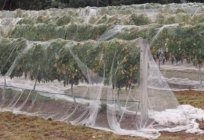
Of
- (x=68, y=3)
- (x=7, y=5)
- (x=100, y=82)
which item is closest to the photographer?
(x=100, y=82)

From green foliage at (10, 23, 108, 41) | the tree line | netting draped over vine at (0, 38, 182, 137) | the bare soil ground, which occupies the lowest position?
the bare soil ground

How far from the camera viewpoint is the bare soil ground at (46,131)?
23.2ft

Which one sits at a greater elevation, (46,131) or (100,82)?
(100,82)

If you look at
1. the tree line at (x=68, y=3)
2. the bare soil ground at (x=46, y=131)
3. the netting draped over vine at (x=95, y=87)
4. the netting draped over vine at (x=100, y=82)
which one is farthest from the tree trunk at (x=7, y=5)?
the bare soil ground at (x=46, y=131)

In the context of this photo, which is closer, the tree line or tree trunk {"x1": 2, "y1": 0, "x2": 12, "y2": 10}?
the tree line

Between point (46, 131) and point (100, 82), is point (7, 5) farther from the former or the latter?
point (46, 131)

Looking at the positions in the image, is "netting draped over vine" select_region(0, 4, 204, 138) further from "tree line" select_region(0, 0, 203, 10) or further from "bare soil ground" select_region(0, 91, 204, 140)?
A: "tree line" select_region(0, 0, 203, 10)

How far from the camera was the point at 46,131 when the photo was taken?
752 cm

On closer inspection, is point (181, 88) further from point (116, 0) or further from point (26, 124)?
point (116, 0)

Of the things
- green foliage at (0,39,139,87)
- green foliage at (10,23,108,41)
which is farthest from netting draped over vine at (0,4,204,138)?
green foliage at (10,23,108,41)

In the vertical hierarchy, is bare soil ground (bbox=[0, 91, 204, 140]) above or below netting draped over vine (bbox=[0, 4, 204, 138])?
below

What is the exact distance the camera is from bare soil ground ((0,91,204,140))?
278 inches

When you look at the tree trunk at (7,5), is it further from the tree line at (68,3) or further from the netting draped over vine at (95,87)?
the netting draped over vine at (95,87)

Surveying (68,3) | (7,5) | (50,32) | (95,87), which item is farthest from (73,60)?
(7,5)
